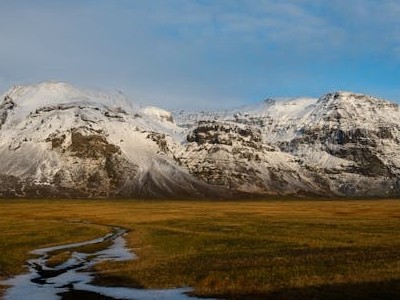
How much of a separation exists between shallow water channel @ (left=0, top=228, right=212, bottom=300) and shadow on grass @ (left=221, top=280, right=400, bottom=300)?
4.50 metres

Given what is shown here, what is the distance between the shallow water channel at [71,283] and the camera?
34.5 m

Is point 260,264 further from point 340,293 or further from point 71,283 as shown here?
point 340,293

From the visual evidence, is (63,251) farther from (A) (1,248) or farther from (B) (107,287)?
(B) (107,287)

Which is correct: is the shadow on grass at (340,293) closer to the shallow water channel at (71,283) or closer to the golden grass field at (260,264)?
the golden grass field at (260,264)

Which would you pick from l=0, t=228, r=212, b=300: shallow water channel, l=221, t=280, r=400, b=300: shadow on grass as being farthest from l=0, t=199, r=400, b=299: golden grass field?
l=0, t=228, r=212, b=300: shallow water channel

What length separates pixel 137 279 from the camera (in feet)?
132

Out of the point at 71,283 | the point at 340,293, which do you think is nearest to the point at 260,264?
the point at 71,283

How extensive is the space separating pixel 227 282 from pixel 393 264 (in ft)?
40.5

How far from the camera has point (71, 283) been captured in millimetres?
40344

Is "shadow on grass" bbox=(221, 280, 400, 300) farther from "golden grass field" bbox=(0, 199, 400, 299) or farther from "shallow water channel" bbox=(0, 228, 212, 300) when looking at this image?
"shallow water channel" bbox=(0, 228, 212, 300)

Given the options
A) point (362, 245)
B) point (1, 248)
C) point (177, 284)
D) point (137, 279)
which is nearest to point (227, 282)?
point (177, 284)

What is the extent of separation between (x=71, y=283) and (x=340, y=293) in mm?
17772

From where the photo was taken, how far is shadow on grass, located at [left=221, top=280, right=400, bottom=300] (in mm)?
30312

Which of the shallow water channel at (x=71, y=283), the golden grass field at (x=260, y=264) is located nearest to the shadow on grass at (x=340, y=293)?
the golden grass field at (x=260, y=264)
